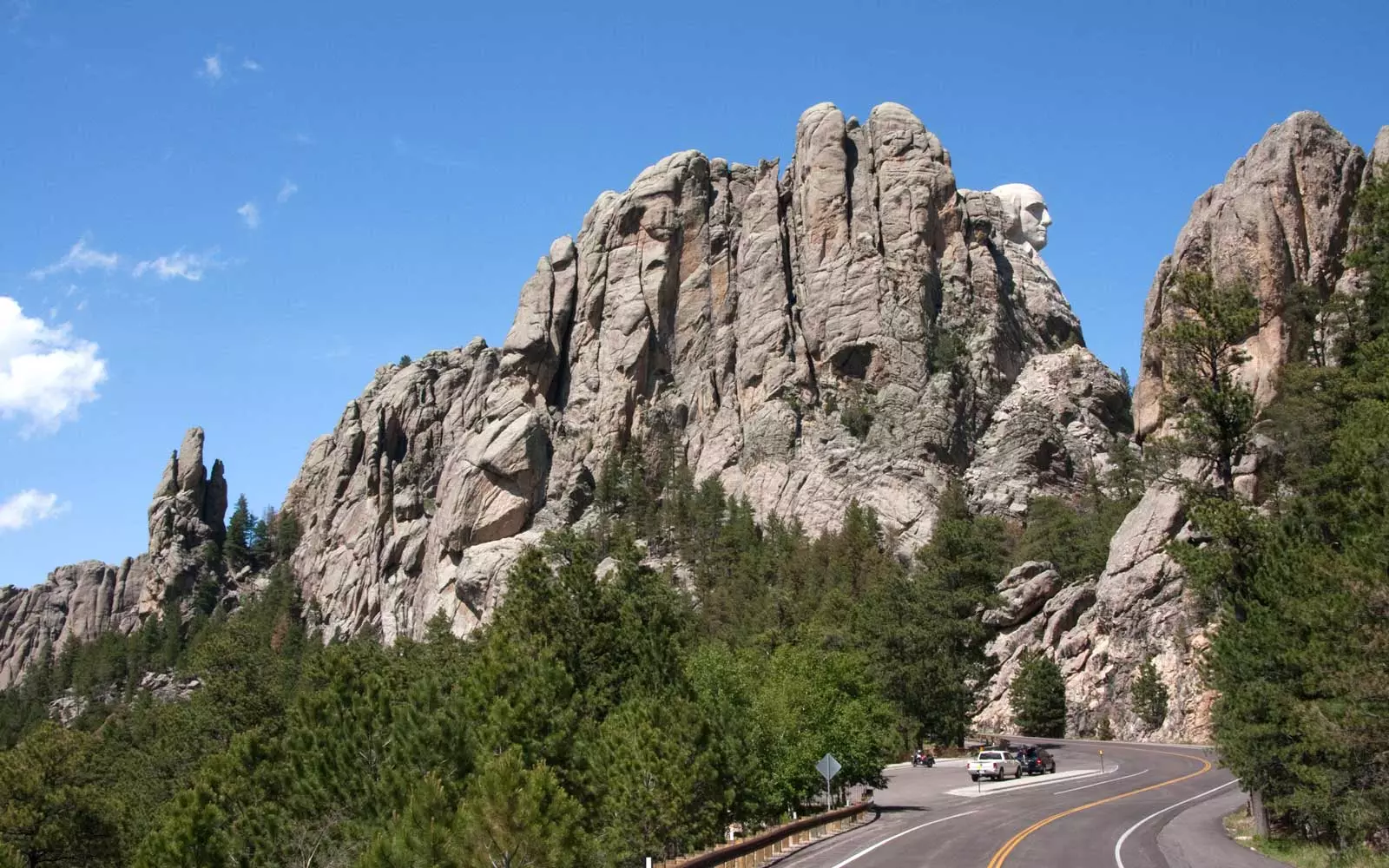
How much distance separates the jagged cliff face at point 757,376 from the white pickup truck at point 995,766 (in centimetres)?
4983

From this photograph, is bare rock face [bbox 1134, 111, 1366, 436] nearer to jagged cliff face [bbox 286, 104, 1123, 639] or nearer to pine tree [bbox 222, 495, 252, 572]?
jagged cliff face [bbox 286, 104, 1123, 639]

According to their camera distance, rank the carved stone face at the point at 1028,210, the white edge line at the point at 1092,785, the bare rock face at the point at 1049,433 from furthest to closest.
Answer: the carved stone face at the point at 1028,210
the bare rock face at the point at 1049,433
the white edge line at the point at 1092,785

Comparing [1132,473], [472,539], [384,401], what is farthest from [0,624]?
[1132,473]

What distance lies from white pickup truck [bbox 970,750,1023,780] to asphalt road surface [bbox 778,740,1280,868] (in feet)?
1.38

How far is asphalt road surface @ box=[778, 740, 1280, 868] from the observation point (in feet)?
84.0

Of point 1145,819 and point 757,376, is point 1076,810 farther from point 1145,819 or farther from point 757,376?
point 757,376

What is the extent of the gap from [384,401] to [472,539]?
34320 millimetres

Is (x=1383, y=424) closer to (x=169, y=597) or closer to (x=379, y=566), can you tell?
(x=379, y=566)

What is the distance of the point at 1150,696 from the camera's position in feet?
204

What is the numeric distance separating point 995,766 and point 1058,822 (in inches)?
617

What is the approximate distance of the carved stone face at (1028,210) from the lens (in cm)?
14900

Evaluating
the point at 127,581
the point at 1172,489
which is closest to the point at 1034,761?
the point at 1172,489

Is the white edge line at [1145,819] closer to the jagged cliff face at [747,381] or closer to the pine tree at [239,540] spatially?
the jagged cliff face at [747,381]

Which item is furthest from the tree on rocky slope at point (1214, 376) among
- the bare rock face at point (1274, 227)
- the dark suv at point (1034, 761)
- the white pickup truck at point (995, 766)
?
the bare rock face at point (1274, 227)
